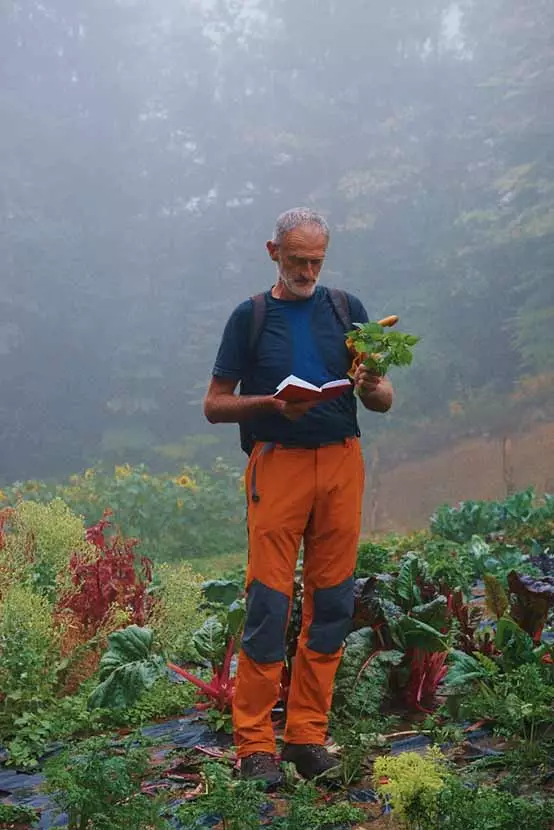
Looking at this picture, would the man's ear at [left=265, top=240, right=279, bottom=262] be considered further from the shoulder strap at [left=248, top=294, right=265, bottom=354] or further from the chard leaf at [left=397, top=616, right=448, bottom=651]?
the chard leaf at [left=397, top=616, right=448, bottom=651]

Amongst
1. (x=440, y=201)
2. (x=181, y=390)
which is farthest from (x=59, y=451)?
(x=440, y=201)

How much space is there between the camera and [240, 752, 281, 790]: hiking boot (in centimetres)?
302

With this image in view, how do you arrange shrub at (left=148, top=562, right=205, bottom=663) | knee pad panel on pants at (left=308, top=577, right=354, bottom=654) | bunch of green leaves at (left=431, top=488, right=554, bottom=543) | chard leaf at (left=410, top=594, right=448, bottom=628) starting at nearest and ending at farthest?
knee pad panel on pants at (left=308, top=577, right=354, bottom=654), chard leaf at (left=410, top=594, right=448, bottom=628), shrub at (left=148, top=562, right=205, bottom=663), bunch of green leaves at (left=431, top=488, right=554, bottom=543)

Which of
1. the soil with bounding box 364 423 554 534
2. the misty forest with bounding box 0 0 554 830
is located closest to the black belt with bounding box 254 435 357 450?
the misty forest with bounding box 0 0 554 830

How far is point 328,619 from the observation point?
3.16 metres

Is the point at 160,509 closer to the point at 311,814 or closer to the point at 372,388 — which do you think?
the point at 372,388

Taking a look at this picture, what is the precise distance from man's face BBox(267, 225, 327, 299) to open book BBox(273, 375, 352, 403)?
39 centimetres

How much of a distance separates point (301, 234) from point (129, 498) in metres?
8.47

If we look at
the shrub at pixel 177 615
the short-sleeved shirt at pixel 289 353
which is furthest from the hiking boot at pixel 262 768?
the shrub at pixel 177 615

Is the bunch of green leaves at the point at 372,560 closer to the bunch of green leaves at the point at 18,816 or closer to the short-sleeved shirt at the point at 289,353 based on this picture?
the short-sleeved shirt at the point at 289,353

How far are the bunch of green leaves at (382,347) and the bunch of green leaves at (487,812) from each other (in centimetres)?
117

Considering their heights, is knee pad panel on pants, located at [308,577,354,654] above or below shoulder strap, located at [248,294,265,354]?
below

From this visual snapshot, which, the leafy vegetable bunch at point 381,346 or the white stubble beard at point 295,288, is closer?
the leafy vegetable bunch at point 381,346

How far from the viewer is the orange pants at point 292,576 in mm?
3059
